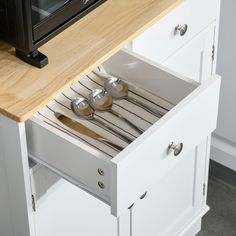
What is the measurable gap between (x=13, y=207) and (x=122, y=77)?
0.37 metres

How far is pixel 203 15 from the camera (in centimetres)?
200

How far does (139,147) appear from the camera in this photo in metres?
1.45

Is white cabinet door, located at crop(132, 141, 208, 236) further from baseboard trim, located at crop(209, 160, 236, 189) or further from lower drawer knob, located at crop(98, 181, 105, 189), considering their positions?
lower drawer knob, located at crop(98, 181, 105, 189)

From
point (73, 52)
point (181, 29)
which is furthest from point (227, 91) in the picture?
point (73, 52)

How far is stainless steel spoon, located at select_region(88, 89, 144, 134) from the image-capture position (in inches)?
65.1

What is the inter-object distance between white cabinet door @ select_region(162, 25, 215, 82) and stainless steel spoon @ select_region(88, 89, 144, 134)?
313mm

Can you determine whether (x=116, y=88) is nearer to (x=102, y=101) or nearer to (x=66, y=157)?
(x=102, y=101)

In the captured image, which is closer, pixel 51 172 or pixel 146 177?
pixel 146 177

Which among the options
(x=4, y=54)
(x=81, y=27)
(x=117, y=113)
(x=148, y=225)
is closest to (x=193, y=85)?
(x=117, y=113)

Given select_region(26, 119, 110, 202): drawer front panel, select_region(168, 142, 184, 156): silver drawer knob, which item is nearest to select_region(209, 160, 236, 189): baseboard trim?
select_region(168, 142, 184, 156): silver drawer knob

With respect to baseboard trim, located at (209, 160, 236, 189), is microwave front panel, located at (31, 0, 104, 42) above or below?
above

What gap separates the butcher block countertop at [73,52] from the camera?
1.52 meters

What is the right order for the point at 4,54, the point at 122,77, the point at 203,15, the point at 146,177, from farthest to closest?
1. the point at 203,15
2. the point at 122,77
3. the point at 4,54
4. the point at 146,177

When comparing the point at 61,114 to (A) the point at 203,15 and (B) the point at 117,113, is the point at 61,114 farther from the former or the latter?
(A) the point at 203,15
